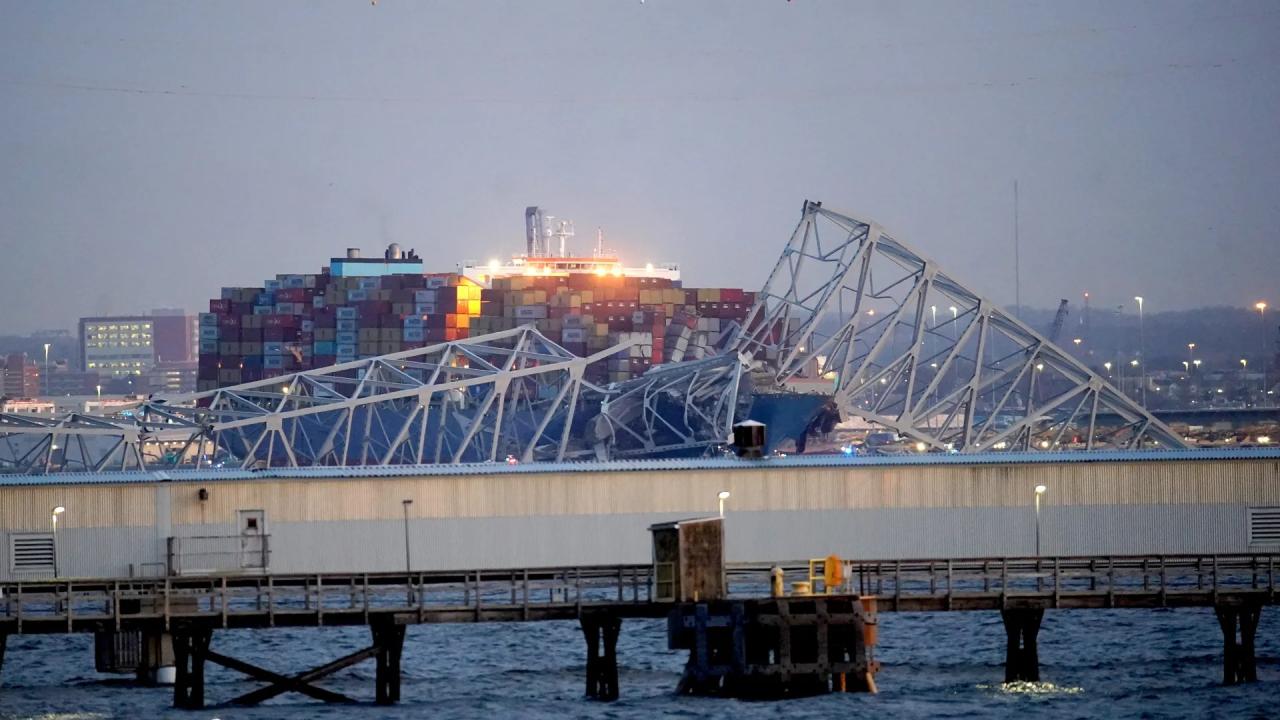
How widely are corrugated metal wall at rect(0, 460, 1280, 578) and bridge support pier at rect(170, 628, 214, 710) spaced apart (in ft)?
40.8

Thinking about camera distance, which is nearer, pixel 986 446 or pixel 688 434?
→ pixel 986 446

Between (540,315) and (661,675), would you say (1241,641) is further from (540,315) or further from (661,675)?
(540,315)

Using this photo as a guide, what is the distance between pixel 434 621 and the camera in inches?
1916

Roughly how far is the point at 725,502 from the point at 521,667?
25.5 ft

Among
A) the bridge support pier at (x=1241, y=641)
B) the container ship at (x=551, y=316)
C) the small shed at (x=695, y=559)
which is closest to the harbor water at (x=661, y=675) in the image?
the bridge support pier at (x=1241, y=641)

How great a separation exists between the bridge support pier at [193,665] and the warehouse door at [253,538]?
12315 mm

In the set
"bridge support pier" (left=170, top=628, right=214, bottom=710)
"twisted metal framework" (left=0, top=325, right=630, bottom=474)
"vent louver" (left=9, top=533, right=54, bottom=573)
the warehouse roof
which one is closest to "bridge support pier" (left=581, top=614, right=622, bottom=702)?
"bridge support pier" (left=170, top=628, right=214, bottom=710)

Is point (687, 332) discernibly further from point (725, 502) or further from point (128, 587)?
point (128, 587)

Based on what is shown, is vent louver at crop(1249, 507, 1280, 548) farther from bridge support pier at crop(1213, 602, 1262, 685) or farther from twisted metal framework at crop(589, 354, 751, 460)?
twisted metal framework at crop(589, 354, 751, 460)

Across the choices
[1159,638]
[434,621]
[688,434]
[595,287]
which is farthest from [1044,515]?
[595,287]

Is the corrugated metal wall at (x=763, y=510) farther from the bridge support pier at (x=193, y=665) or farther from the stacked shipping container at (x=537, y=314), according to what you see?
the stacked shipping container at (x=537, y=314)

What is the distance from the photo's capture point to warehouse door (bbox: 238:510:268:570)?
205ft

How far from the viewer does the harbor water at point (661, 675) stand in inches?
1962

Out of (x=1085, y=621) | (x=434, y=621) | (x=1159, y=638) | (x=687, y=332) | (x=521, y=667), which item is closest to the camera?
(x=434, y=621)
